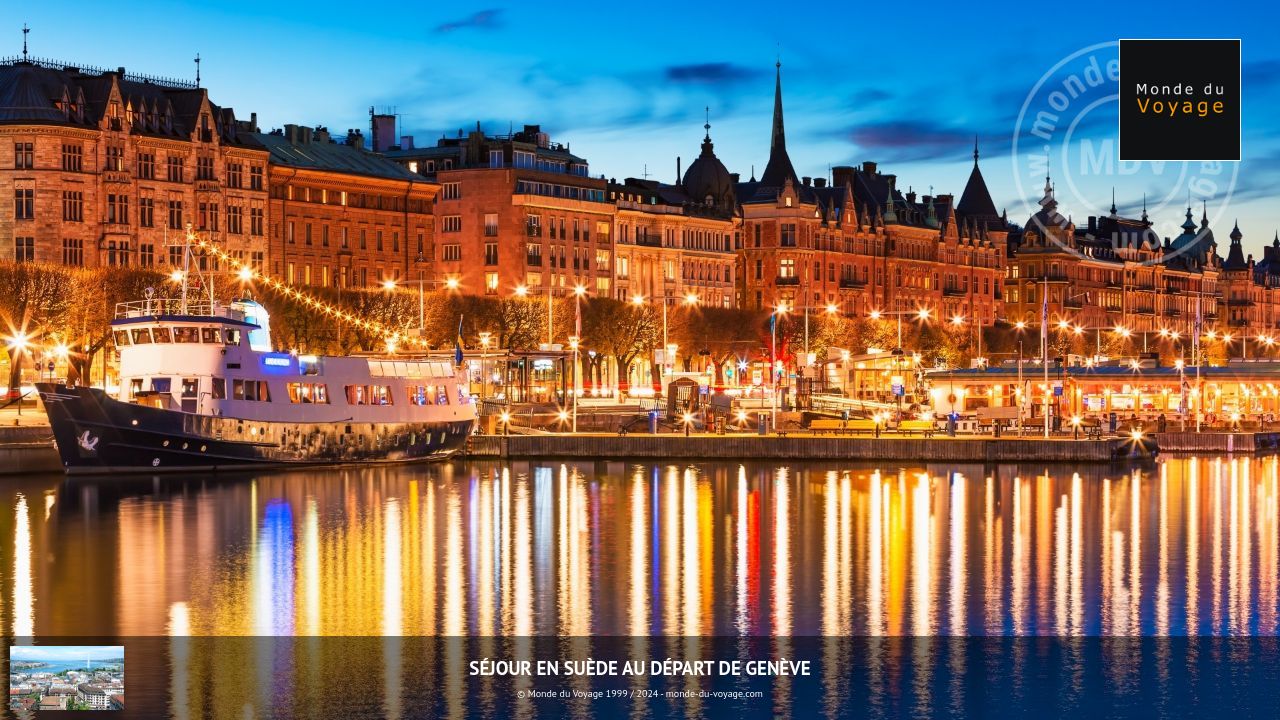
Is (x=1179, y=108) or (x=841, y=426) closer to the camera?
(x=1179, y=108)

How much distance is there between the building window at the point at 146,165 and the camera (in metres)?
116

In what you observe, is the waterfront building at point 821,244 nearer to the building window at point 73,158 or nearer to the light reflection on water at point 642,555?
the building window at point 73,158

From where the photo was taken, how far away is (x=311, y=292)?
115625mm

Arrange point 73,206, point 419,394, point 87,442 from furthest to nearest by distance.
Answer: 1. point 73,206
2. point 419,394
3. point 87,442

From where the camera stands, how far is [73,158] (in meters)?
112

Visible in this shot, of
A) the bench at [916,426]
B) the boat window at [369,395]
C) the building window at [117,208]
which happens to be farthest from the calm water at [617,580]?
the building window at [117,208]

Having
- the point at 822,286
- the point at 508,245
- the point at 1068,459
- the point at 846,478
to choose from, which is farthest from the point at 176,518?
the point at 822,286

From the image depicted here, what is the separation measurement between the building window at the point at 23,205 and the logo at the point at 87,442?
38.2m

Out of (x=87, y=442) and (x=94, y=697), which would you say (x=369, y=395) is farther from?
(x=94, y=697)

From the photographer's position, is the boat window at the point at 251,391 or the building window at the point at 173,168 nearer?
the boat window at the point at 251,391

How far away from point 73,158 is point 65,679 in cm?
8084

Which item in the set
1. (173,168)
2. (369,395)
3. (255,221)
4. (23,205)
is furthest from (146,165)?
(369,395)

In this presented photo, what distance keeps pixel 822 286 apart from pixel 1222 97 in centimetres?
12057

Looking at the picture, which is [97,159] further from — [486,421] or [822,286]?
[822,286]
